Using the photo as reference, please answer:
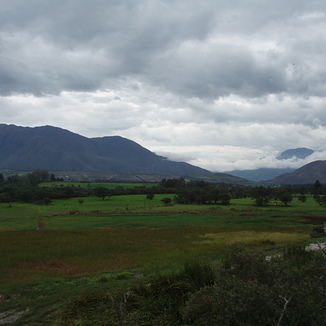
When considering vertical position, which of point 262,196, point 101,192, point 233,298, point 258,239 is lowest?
point 101,192

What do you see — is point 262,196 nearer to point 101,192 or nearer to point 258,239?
point 101,192

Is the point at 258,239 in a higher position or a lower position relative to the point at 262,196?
higher

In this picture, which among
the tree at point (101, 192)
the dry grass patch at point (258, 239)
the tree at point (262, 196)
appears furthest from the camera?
the tree at point (101, 192)

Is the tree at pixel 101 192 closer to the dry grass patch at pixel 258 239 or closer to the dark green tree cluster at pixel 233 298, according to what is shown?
the dry grass patch at pixel 258 239

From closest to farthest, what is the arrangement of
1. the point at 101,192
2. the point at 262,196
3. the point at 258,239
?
the point at 258,239 < the point at 262,196 < the point at 101,192

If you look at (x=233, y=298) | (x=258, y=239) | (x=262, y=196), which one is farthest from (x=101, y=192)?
(x=233, y=298)

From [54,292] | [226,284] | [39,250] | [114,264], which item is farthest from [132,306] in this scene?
[39,250]

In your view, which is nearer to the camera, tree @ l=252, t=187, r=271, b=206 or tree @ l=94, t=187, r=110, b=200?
tree @ l=252, t=187, r=271, b=206

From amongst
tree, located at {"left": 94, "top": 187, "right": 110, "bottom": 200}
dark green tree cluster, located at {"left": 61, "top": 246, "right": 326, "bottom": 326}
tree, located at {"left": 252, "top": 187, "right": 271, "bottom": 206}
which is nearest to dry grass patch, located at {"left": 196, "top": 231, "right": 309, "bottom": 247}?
dark green tree cluster, located at {"left": 61, "top": 246, "right": 326, "bottom": 326}

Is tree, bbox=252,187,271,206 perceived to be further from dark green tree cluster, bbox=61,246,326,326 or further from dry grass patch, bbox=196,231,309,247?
dark green tree cluster, bbox=61,246,326,326

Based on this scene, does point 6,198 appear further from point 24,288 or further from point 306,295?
point 306,295

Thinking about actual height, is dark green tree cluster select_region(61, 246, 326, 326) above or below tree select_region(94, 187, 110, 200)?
above

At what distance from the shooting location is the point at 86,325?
8.04 m

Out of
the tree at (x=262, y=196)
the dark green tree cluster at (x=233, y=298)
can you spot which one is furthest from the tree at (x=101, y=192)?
the dark green tree cluster at (x=233, y=298)
